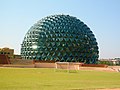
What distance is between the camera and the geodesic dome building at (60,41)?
7131 cm

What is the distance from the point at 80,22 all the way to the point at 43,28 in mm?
10805

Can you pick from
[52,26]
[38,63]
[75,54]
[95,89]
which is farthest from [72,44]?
[95,89]

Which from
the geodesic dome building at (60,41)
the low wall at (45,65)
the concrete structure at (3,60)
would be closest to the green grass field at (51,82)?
the concrete structure at (3,60)

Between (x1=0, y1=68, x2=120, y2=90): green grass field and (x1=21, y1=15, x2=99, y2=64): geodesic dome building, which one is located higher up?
(x1=21, y1=15, x2=99, y2=64): geodesic dome building

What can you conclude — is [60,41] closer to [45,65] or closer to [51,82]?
[45,65]

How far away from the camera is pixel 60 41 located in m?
71.7

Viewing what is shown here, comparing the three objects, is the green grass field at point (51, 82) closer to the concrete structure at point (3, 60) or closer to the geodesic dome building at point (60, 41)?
the concrete structure at point (3, 60)

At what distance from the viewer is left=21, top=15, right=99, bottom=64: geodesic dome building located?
234 feet

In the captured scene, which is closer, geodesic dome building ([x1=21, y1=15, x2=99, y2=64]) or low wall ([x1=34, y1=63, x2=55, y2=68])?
low wall ([x1=34, y1=63, x2=55, y2=68])

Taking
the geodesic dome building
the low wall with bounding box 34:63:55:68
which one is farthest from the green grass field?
the geodesic dome building

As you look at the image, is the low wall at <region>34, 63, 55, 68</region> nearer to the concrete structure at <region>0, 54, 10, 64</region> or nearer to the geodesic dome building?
the concrete structure at <region>0, 54, 10, 64</region>

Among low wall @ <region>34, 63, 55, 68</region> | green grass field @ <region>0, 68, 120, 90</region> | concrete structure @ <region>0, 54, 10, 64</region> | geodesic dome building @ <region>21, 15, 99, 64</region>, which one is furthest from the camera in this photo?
geodesic dome building @ <region>21, 15, 99, 64</region>

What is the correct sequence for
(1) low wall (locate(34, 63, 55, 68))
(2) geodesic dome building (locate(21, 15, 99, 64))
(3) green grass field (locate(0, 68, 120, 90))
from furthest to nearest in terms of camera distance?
(2) geodesic dome building (locate(21, 15, 99, 64)), (1) low wall (locate(34, 63, 55, 68)), (3) green grass field (locate(0, 68, 120, 90))

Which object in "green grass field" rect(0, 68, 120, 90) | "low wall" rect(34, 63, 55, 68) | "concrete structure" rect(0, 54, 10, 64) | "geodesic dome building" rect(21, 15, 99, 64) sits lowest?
"green grass field" rect(0, 68, 120, 90)
